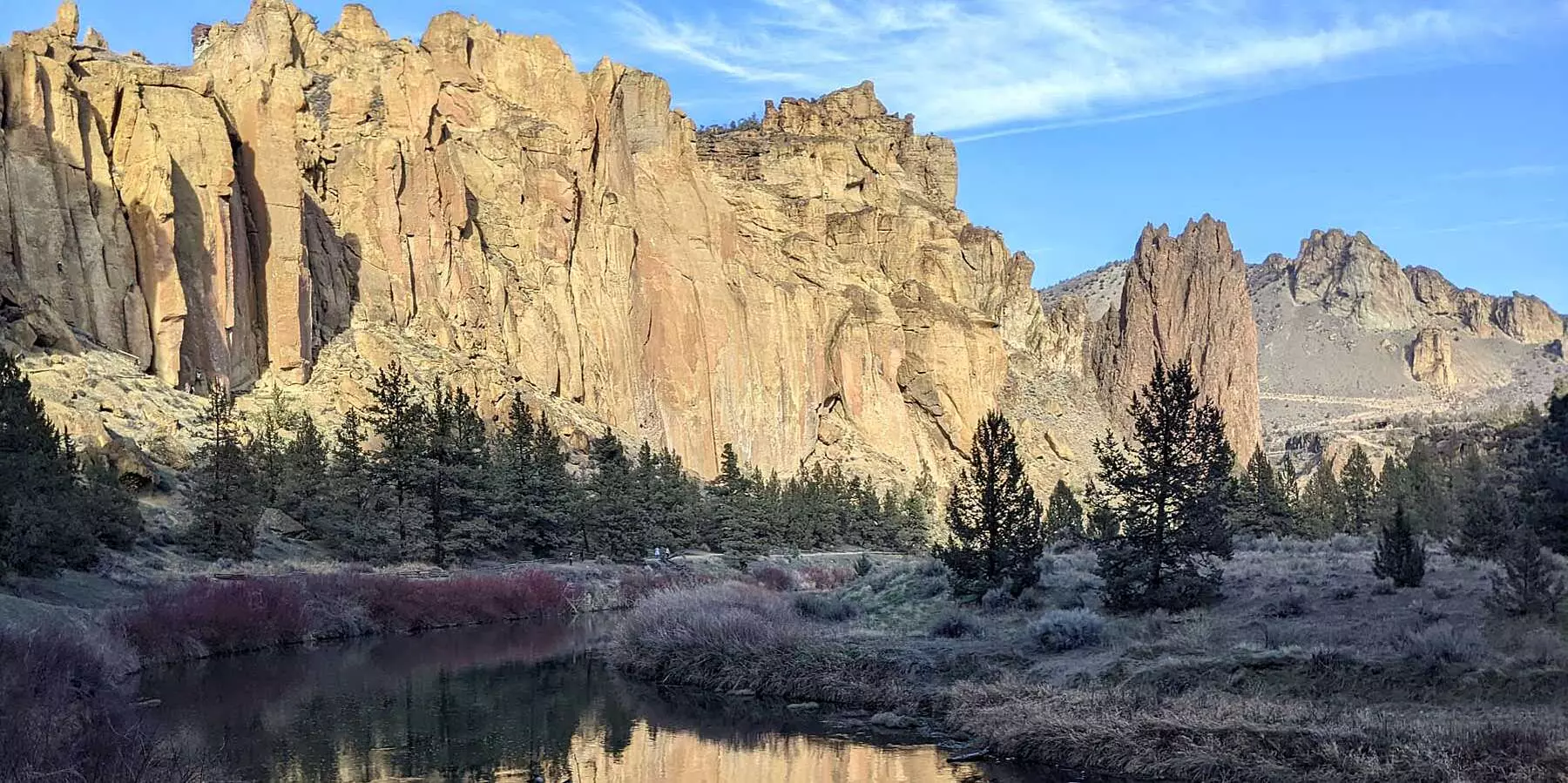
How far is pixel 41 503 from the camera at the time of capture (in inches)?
1458

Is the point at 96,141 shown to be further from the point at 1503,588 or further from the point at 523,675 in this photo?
the point at 1503,588

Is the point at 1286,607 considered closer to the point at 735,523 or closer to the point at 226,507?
the point at 226,507

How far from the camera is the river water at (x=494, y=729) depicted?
2306cm

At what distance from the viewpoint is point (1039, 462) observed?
160 meters

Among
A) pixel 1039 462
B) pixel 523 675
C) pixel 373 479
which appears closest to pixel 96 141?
pixel 373 479

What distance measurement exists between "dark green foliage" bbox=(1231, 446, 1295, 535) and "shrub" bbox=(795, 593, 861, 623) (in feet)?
99.2

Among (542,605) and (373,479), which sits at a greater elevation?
(373,479)

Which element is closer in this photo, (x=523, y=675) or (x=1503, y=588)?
(x=1503, y=588)

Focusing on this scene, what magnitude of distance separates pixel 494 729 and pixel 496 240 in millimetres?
96366

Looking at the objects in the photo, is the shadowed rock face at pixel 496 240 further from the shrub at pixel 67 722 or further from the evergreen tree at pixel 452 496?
the shrub at pixel 67 722

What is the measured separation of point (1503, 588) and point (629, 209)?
365 ft

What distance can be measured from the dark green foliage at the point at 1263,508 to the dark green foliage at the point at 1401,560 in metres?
31.3

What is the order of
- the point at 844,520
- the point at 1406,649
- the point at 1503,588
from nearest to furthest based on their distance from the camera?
the point at 1406,649 < the point at 1503,588 < the point at 844,520

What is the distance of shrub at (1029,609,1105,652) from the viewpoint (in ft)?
93.5
